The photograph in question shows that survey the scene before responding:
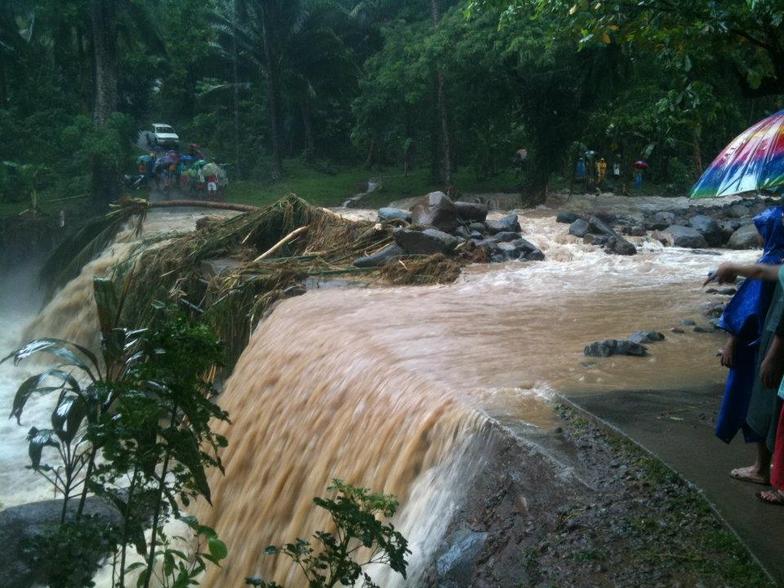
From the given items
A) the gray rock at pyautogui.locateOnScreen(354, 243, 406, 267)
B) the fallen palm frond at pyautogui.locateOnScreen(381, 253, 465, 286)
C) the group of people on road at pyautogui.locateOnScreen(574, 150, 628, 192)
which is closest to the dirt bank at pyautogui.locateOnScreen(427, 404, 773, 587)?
the fallen palm frond at pyautogui.locateOnScreen(381, 253, 465, 286)

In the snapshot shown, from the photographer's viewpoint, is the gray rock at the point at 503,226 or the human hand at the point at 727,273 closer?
the human hand at the point at 727,273

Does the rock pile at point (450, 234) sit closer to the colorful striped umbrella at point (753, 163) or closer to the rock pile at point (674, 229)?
the rock pile at point (674, 229)

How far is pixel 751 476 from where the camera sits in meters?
3.77

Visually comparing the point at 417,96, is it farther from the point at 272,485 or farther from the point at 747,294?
the point at 747,294

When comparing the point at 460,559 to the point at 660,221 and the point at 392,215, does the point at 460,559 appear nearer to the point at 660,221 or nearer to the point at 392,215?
the point at 392,215

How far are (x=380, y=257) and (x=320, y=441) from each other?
4.93 metres

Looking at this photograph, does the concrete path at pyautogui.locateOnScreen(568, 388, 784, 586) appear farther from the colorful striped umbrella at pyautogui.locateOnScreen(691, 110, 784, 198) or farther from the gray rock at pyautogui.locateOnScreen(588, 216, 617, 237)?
the gray rock at pyautogui.locateOnScreen(588, 216, 617, 237)

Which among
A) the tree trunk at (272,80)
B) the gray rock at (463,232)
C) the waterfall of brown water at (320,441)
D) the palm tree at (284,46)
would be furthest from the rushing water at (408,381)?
the palm tree at (284,46)

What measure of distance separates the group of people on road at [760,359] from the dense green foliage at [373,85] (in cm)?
219

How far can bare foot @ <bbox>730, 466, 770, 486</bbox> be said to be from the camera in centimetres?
376

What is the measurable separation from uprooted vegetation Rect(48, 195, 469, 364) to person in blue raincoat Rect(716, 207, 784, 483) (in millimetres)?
6082

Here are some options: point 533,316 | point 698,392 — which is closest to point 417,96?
point 533,316

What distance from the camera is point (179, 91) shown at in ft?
111

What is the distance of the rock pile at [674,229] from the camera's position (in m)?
12.7
